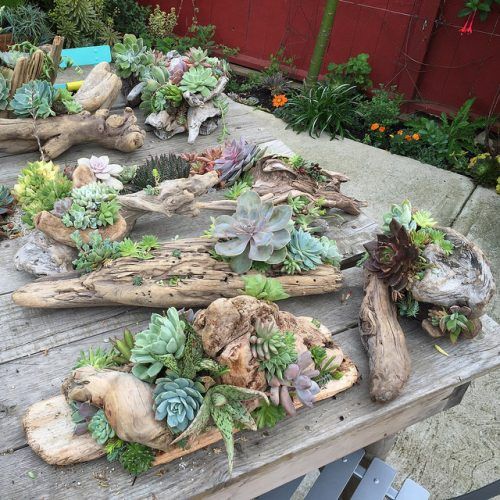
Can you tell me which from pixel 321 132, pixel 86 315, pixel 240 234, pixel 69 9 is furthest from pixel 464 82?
pixel 86 315

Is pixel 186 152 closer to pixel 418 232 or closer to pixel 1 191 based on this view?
pixel 1 191

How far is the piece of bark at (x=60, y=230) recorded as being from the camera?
178cm

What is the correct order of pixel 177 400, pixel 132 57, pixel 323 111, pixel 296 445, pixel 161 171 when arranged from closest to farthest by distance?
pixel 177 400 < pixel 296 445 < pixel 161 171 < pixel 132 57 < pixel 323 111

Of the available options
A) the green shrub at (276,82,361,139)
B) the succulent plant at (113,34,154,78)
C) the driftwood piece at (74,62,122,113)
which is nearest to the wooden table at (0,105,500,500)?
the driftwood piece at (74,62,122,113)

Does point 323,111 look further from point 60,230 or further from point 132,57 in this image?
point 60,230

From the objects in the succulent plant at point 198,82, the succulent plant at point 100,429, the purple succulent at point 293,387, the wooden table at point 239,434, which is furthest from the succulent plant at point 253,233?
the succulent plant at point 198,82

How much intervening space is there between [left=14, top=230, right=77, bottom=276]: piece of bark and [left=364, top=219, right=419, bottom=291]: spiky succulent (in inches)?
41.6

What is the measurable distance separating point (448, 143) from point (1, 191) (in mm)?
3786

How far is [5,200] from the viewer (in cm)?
210

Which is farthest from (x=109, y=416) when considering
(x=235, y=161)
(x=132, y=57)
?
(x=132, y=57)

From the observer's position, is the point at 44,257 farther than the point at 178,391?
Yes

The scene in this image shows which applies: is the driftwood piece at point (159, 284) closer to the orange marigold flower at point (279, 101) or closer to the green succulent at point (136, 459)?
the green succulent at point (136, 459)

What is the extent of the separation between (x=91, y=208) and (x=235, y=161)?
0.68m

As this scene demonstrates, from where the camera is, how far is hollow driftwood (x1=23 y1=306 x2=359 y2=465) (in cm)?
131
